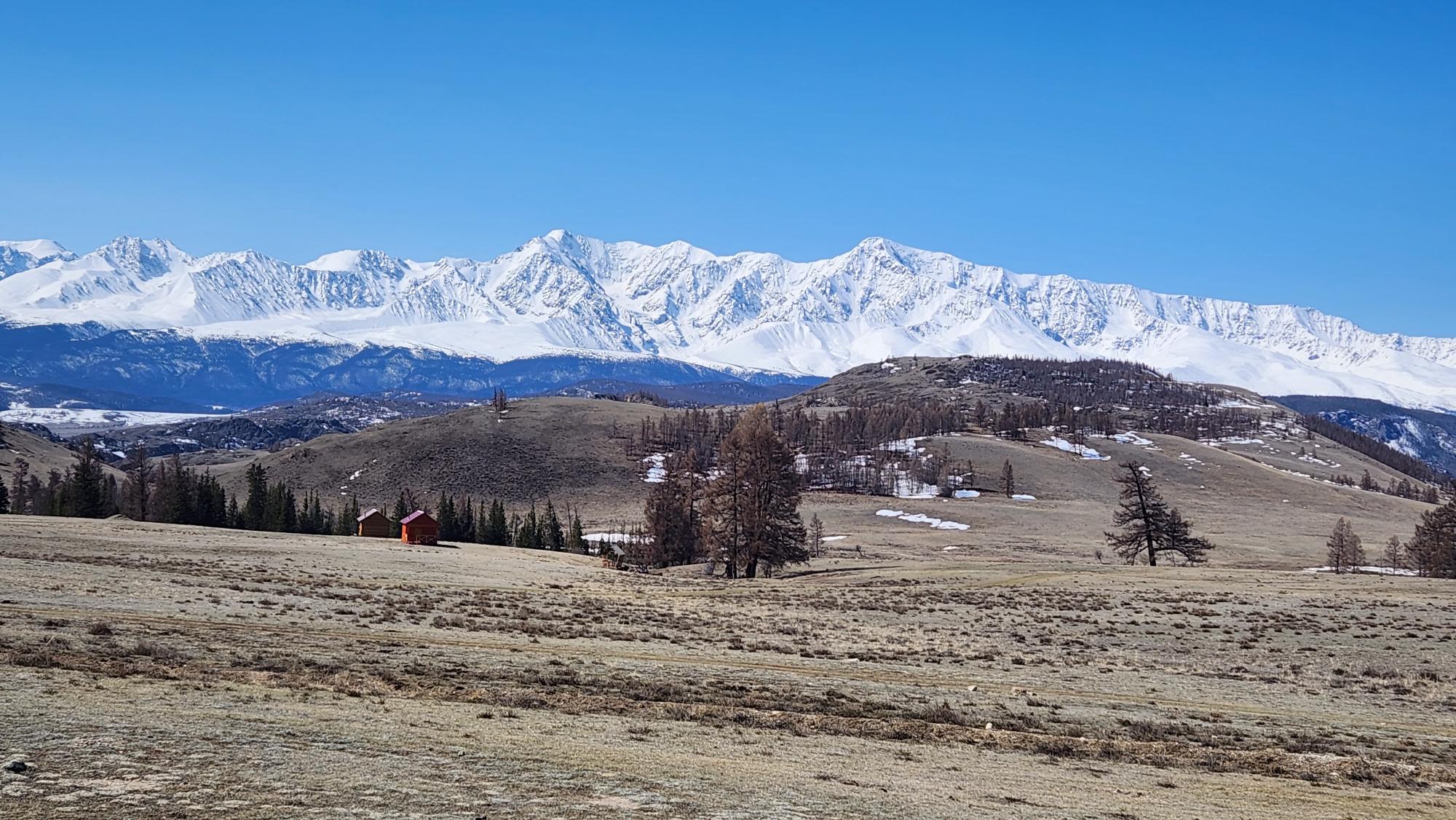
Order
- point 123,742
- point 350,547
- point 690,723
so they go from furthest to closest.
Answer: point 350,547 → point 690,723 → point 123,742

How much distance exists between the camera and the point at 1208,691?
30.3 m

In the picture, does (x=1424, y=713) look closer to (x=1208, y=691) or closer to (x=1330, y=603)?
(x=1208, y=691)

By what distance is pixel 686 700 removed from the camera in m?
24.4

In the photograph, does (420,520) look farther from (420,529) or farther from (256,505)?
(256,505)

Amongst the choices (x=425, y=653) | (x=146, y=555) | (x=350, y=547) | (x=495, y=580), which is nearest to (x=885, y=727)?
(x=425, y=653)

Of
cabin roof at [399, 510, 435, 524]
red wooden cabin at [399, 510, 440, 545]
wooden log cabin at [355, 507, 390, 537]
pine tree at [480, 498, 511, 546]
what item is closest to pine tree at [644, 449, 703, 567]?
red wooden cabin at [399, 510, 440, 545]

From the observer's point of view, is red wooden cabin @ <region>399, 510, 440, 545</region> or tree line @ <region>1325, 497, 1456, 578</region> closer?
tree line @ <region>1325, 497, 1456, 578</region>

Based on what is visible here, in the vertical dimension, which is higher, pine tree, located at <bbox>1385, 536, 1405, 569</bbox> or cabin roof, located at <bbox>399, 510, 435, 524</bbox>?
cabin roof, located at <bbox>399, 510, 435, 524</bbox>

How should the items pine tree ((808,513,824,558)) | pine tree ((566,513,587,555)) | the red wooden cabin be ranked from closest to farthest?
1. the red wooden cabin
2. pine tree ((566,513,587,555))
3. pine tree ((808,513,824,558))

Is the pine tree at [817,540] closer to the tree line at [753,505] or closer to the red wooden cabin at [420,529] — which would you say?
the red wooden cabin at [420,529]

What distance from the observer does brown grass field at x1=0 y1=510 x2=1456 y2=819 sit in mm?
15180

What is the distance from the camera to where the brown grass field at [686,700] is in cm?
1518

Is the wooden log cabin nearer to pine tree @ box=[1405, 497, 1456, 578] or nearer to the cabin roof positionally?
the cabin roof

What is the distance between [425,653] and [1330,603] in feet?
140
